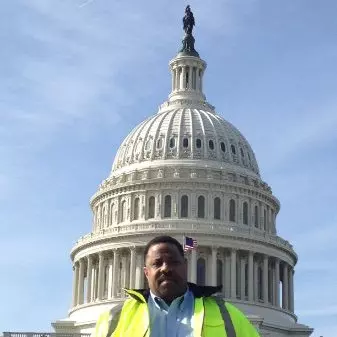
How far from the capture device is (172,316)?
6.63m

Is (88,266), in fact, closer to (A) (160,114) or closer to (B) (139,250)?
(B) (139,250)

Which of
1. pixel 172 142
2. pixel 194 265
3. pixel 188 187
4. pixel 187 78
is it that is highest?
pixel 187 78

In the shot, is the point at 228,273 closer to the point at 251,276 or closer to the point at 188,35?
the point at 251,276

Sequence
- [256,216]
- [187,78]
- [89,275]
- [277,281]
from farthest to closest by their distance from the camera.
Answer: [187,78]
[256,216]
[277,281]
[89,275]

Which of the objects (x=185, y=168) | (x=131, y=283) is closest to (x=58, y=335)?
(x=131, y=283)

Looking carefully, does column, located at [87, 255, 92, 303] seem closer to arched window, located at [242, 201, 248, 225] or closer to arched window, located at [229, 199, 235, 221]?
arched window, located at [229, 199, 235, 221]

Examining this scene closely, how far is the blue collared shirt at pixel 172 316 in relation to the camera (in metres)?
6.50

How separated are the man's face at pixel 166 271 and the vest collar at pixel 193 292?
7 centimetres

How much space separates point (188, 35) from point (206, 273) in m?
32.5

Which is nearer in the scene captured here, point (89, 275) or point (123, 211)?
point (89, 275)

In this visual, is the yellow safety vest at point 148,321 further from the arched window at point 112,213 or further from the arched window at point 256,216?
the arched window at point 256,216

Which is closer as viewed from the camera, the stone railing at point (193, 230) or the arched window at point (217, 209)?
the stone railing at point (193, 230)

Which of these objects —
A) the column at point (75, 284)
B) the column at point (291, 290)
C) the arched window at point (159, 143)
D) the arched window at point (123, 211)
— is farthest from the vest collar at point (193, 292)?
the column at point (291, 290)

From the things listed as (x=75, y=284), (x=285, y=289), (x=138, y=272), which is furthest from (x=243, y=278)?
(x=75, y=284)
